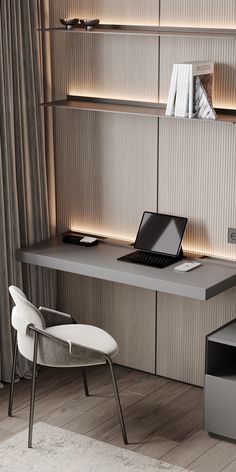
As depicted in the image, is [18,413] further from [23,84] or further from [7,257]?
[23,84]

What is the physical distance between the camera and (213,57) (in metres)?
4.27

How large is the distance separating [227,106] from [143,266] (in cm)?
90

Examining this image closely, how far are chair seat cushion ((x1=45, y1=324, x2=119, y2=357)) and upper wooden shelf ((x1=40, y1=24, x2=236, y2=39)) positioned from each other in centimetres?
149

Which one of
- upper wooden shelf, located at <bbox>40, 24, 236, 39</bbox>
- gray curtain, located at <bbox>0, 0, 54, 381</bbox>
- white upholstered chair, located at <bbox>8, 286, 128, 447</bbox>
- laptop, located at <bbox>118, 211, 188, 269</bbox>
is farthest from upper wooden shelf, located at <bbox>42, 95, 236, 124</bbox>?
white upholstered chair, located at <bbox>8, 286, 128, 447</bbox>

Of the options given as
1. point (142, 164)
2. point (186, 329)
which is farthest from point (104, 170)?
point (186, 329)

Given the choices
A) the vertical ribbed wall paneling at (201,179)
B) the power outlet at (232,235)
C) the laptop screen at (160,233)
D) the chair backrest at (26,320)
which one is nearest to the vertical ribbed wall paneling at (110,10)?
the vertical ribbed wall paneling at (201,179)

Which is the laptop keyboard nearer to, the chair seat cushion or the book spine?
the chair seat cushion

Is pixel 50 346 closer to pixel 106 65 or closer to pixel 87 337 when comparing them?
pixel 87 337

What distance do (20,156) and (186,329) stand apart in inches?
50.8

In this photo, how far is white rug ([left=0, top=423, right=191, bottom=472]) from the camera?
3.88 m

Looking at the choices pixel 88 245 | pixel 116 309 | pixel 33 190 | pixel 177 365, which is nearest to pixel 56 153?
pixel 33 190

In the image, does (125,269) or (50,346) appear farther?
(125,269)

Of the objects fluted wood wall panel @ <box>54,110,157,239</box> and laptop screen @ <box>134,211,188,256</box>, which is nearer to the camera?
laptop screen @ <box>134,211,188,256</box>

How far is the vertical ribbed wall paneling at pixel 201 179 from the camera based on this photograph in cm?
434
